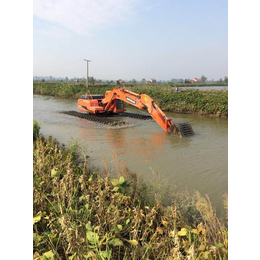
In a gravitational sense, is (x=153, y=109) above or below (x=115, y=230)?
above

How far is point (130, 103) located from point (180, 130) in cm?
259

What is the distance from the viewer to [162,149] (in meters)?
7.09

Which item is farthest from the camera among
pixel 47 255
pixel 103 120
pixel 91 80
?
pixel 91 80

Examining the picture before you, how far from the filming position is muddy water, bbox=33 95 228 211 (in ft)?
16.3

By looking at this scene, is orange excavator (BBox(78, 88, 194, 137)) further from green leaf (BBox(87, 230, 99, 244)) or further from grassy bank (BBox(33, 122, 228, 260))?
green leaf (BBox(87, 230, 99, 244))

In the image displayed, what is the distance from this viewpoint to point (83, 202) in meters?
3.04

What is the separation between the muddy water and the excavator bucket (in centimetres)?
22

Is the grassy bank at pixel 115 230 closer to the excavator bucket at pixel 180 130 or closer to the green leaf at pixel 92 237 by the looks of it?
the green leaf at pixel 92 237

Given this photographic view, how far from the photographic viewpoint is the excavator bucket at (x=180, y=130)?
27.3ft

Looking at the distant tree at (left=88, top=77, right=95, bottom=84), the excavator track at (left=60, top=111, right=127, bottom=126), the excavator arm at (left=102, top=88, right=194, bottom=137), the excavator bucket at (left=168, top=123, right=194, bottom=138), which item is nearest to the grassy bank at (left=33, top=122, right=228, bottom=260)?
the excavator bucket at (left=168, top=123, right=194, bottom=138)

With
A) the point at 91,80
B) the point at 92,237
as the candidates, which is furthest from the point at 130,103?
the point at 91,80

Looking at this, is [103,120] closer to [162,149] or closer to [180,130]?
[180,130]

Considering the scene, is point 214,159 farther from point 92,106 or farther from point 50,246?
point 92,106
